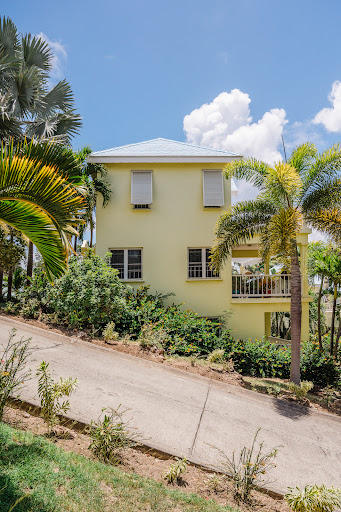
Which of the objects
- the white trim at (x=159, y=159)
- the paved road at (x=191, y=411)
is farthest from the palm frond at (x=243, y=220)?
the white trim at (x=159, y=159)

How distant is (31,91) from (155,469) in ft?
38.6

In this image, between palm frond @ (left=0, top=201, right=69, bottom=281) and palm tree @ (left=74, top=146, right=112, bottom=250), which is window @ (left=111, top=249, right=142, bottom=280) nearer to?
palm tree @ (left=74, top=146, right=112, bottom=250)

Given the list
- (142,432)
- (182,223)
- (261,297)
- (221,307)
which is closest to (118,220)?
(182,223)

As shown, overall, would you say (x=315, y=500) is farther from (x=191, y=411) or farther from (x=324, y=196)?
(x=324, y=196)

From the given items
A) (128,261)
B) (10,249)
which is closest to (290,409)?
(128,261)

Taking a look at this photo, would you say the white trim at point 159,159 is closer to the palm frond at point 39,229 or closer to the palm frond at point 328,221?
the palm frond at point 328,221

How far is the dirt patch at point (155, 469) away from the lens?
14.0 feet

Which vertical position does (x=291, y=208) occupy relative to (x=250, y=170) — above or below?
below

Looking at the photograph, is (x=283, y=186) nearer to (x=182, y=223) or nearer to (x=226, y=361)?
(x=226, y=361)

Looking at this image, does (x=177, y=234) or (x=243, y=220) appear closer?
(x=243, y=220)

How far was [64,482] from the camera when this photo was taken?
366 centimetres

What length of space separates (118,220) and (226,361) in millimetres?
7535

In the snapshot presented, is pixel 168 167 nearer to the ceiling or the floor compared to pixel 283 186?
nearer to the ceiling

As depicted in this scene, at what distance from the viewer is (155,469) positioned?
15.1ft
